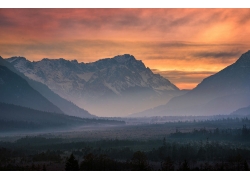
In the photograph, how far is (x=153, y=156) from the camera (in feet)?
426

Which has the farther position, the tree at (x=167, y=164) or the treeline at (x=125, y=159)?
the tree at (x=167, y=164)

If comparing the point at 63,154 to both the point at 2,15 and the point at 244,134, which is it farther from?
the point at 244,134

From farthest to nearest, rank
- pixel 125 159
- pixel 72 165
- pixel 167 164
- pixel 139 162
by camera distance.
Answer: pixel 125 159 → pixel 167 164 → pixel 139 162 → pixel 72 165

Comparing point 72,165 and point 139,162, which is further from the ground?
point 72,165

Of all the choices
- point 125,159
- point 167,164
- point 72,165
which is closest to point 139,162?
point 167,164

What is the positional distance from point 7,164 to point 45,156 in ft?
56.1

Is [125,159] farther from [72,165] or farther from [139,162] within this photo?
[72,165]

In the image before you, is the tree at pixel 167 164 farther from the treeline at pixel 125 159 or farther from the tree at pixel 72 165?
the tree at pixel 72 165

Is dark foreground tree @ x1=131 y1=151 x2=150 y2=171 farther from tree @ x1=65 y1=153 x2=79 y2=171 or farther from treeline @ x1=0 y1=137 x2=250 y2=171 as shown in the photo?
tree @ x1=65 y1=153 x2=79 y2=171

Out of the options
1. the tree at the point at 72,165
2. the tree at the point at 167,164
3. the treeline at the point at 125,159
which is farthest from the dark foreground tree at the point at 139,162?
the tree at the point at 72,165

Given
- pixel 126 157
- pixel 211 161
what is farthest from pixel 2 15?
pixel 211 161

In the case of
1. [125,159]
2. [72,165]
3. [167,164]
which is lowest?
[167,164]
